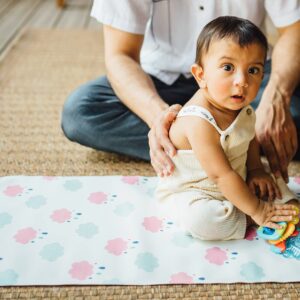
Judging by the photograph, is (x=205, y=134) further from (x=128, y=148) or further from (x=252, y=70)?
(x=128, y=148)

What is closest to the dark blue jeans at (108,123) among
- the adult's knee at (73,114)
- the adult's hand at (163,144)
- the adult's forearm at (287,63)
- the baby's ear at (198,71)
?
the adult's knee at (73,114)

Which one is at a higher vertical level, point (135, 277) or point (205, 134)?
point (205, 134)

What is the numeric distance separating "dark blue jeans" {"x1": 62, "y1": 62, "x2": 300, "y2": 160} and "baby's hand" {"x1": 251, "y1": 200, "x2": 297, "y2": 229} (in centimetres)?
39

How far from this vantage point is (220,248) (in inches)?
37.4

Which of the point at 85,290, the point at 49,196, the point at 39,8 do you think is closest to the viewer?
the point at 85,290

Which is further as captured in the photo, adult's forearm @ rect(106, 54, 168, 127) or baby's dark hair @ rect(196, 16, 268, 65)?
adult's forearm @ rect(106, 54, 168, 127)

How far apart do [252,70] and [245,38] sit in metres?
0.07

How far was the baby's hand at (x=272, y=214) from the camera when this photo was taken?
94cm

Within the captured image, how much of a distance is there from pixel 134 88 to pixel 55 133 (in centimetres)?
41

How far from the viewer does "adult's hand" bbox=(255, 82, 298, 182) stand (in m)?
1.10

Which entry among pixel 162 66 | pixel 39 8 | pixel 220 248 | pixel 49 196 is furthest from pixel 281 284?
pixel 39 8

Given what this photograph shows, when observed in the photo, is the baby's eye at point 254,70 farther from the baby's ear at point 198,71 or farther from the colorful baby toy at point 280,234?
the colorful baby toy at point 280,234

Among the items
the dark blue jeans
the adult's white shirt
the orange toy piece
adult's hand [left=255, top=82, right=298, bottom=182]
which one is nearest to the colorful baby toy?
the orange toy piece

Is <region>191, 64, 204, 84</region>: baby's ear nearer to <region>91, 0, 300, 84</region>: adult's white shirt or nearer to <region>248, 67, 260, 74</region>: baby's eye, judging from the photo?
<region>248, 67, 260, 74</region>: baby's eye
